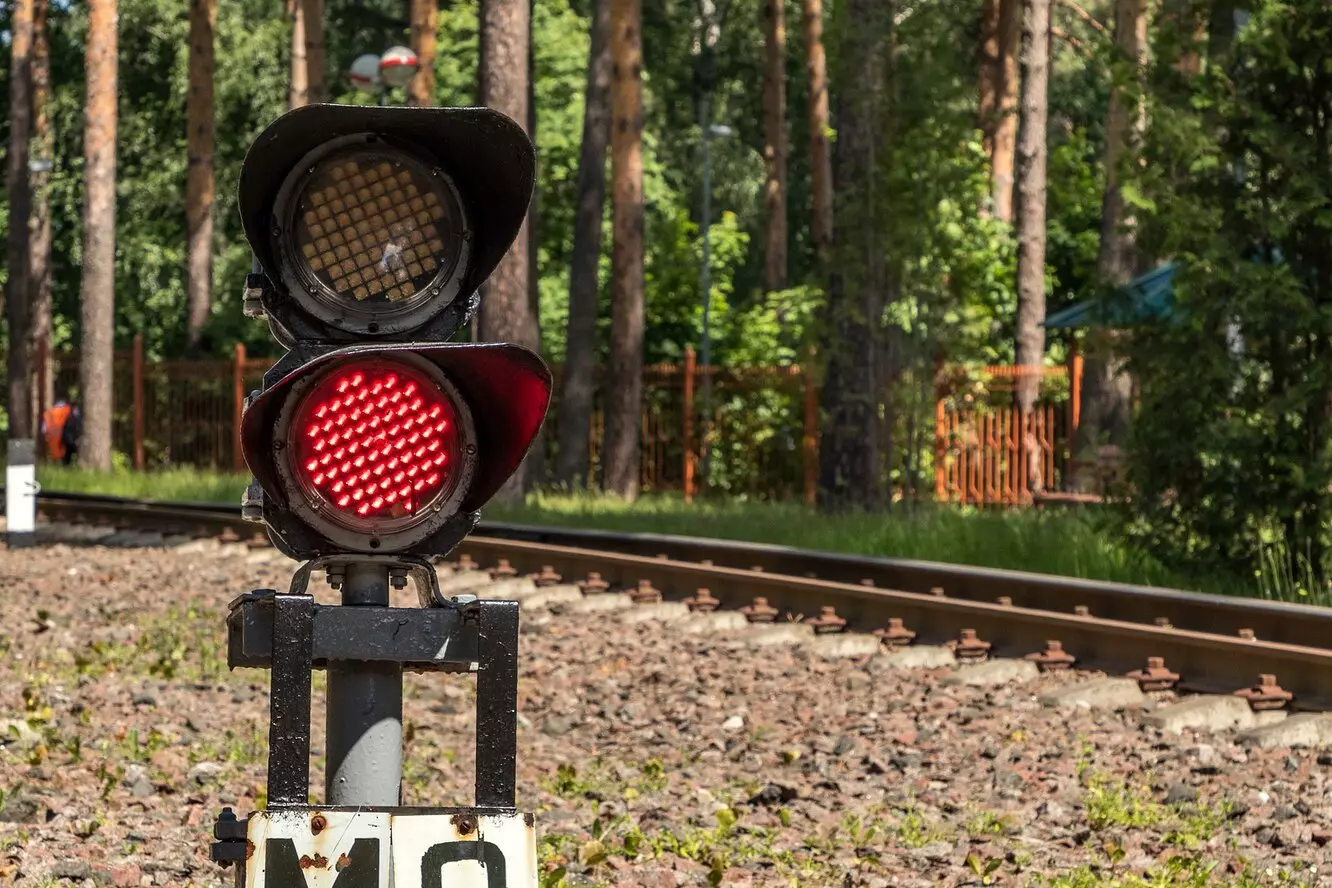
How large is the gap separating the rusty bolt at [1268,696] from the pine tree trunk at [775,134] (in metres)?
34.6

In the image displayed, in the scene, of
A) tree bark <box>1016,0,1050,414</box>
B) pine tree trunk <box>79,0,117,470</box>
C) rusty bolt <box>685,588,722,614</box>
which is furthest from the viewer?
pine tree trunk <box>79,0,117,470</box>

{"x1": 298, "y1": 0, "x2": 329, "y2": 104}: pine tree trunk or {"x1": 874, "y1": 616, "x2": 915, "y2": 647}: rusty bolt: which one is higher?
{"x1": 298, "y1": 0, "x2": 329, "y2": 104}: pine tree trunk

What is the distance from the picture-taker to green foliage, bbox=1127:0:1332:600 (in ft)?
41.3

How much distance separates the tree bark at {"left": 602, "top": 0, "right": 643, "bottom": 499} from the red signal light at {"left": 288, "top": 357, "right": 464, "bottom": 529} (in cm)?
2587

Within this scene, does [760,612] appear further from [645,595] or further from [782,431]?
[782,431]

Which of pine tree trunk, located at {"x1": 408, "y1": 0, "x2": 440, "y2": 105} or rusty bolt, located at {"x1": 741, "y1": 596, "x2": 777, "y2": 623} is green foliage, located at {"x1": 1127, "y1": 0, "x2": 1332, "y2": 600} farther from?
pine tree trunk, located at {"x1": 408, "y1": 0, "x2": 440, "y2": 105}

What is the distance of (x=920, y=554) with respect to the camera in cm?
1616

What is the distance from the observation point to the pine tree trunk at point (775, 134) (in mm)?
42750

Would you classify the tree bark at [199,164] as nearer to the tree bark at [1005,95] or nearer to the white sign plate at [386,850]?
the tree bark at [1005,95]

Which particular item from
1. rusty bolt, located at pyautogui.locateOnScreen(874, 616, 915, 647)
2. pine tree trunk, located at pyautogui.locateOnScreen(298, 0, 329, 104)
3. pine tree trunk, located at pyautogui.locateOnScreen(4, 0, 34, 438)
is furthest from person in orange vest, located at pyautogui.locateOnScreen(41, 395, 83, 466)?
rusty bolt, located at pyautogui.locateOnScreen(874, 616, 915, 647)

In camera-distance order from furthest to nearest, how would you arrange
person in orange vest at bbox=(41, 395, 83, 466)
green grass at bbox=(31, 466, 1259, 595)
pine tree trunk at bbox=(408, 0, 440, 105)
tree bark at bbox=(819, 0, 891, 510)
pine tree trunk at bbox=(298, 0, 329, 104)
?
person in orange vest at bbox=(41, 395, 83, 466) → pine tree trunk at bbox=(298, 0, 329, 104) → pine tree trunk at bbox=(408, 0, 440, 105) → tree bark at bbox=(819, 0, 891, 510) → green grass at bbox=(31, 466, 1259, 595)

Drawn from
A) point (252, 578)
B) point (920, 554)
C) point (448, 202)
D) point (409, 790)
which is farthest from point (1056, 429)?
point (448, 202)

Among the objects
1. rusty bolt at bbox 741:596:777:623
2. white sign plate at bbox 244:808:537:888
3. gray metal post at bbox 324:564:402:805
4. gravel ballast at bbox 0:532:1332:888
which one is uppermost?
gray metal post at bbox 324:564:402:805

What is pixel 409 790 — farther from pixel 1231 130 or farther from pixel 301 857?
pixel 1231 130
